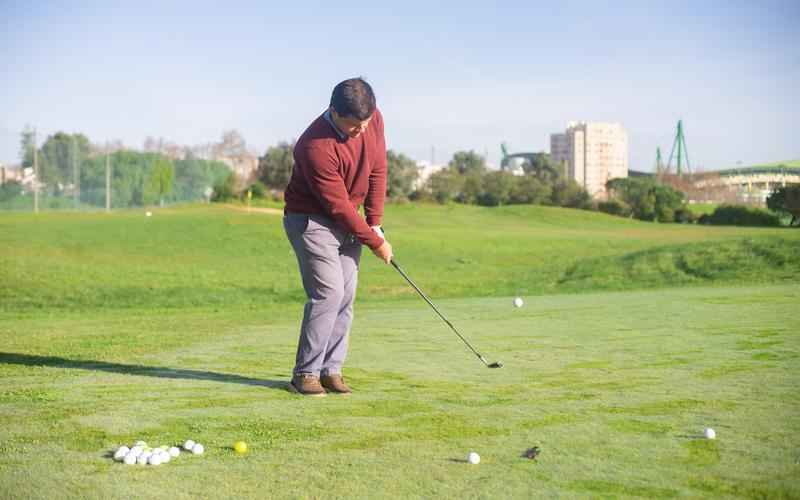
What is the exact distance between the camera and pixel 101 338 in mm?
11219

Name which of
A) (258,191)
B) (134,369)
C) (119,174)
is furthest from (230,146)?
(134,369)

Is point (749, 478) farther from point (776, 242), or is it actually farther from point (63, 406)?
point (776, 242)

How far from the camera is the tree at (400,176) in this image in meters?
71.7

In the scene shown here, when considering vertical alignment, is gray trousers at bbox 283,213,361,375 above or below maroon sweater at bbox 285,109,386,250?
below

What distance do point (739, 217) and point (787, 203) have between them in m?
5.10

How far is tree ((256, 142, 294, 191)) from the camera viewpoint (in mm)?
72188

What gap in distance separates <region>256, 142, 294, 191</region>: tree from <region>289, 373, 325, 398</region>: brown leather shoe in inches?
2579

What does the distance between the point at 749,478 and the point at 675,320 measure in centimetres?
677

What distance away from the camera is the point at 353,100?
6.43 m

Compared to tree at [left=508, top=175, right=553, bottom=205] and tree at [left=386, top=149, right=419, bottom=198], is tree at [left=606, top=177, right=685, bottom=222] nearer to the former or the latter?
tree at [left=508, top=175, right=553, bottom=205]

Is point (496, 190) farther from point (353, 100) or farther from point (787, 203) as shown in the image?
point (353, 100)

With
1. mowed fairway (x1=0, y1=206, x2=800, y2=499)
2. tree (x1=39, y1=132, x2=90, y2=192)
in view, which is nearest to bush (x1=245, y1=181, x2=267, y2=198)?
tree (x1=39, y1=132, x2=90, y2=192)

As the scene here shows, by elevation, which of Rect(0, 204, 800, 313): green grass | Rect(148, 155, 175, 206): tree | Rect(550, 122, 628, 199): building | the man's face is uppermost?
Rect(550, 122, 628, 199): building

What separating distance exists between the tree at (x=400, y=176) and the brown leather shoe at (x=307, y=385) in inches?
2517
